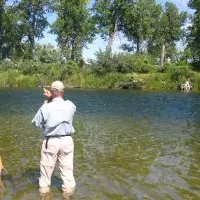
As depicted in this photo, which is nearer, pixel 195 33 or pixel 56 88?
pixel 56 88

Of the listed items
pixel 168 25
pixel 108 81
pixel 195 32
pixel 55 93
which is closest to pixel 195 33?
pixel 195 32

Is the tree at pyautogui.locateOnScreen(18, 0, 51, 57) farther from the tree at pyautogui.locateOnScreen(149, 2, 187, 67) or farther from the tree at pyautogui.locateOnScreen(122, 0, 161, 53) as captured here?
the tree at pyautogui.locateOnScreen(149, 2, 187, 67)

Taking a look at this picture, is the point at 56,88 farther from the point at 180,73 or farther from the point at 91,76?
the point at 91,76

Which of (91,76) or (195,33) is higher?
(195,33)

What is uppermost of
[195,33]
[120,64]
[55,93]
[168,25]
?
[168,25]

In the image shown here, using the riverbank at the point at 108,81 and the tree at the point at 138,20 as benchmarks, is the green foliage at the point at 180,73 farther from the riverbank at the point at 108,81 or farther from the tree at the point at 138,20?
the tree at the point at 138,20

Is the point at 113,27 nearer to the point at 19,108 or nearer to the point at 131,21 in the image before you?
the point at 131,21

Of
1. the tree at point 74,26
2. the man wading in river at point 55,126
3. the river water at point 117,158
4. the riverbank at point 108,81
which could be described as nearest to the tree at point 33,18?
the tree at point 74,26

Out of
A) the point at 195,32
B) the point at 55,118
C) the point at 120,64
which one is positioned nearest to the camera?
the point at 55,118

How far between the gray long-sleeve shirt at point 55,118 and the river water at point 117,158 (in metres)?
1.52

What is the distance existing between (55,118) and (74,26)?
68137 mm

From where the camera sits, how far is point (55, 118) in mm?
9453

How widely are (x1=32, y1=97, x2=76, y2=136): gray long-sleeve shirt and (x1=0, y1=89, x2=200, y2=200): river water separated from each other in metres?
1.52

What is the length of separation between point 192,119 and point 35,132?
33.9ft
